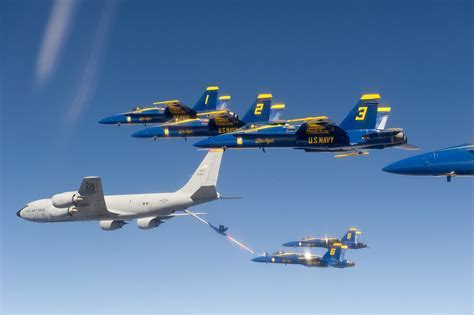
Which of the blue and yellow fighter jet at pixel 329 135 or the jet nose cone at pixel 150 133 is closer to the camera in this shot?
the blue and yellow fighter jet at pixel 329 135

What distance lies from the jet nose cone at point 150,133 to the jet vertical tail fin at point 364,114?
105ft

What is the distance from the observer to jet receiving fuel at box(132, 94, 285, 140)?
316 ft

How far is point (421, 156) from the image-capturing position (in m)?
71.2

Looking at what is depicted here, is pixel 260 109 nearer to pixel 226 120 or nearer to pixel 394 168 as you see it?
pixel 226 120

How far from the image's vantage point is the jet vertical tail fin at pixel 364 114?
87.1 m

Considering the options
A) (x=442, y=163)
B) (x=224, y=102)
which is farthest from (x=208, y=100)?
(x=442, y=163)

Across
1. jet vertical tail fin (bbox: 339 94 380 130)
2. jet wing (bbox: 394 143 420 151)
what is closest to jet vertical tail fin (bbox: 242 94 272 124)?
jet vertical tail fin (bbox: 339 94 380 130)

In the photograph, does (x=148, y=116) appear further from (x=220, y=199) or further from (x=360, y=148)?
(x=360, y=148)

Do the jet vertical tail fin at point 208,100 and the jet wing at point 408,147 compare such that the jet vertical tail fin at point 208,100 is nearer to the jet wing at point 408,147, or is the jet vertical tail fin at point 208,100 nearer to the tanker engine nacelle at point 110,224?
the tanker engine nacelle at point 110,224

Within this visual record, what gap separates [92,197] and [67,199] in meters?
3.47

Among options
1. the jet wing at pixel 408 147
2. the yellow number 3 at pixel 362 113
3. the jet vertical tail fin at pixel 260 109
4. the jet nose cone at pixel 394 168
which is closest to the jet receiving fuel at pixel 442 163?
the jet nose cone at pixel 394 168

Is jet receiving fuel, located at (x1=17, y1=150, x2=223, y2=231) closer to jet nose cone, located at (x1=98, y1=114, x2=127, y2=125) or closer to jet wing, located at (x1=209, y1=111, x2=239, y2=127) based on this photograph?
jet wing, located at (x1=209, y1=111, x2=239, y2=127)

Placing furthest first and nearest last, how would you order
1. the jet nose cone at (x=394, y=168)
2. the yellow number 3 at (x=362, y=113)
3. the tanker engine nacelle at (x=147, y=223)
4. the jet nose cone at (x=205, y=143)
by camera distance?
the tanker engine nacelle at (x=147, y=223) → the jet nose cone at (x=205, y=143) → the yellow number 3 at (x=362, y=113) → the jet nose cone at (x=394, y=168)

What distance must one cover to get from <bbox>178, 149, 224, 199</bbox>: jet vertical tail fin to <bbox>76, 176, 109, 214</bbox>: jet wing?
11.8 meters
